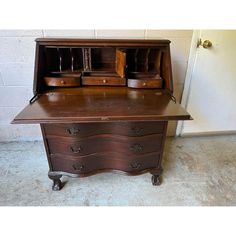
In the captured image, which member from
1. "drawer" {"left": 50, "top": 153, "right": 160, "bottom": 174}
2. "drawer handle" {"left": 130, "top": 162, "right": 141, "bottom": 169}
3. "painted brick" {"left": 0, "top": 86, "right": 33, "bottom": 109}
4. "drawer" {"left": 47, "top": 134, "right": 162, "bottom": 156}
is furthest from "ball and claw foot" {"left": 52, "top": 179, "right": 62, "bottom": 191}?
"painted brick" {"left": 0, "top": 86, "right": 33, "bottom": 109}

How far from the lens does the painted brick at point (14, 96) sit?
1.75 meters

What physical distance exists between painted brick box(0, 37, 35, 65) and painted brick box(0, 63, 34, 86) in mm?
40

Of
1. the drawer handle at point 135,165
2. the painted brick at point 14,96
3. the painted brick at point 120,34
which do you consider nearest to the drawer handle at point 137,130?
the drawer handle at point 135,165

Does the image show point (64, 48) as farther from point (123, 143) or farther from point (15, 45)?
point (123, 143)

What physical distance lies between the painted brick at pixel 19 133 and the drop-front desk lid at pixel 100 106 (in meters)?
0.78

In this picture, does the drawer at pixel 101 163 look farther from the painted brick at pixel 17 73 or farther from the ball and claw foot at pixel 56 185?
the painted brick at pixel 17 73

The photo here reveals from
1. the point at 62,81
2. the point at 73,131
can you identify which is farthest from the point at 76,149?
the point at 62,81

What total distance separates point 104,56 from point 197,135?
1.31 meters

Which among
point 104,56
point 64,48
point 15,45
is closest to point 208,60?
point 104,56

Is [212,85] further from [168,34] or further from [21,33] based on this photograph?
[21,33]

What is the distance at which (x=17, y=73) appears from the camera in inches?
65.9

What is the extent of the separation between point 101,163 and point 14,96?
3.35 ft

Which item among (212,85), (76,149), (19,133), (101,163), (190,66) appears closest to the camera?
(76,149)

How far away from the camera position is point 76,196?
57.6 inches
